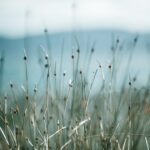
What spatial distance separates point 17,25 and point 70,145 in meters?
27.6

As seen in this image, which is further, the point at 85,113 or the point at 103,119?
the point at 103,119

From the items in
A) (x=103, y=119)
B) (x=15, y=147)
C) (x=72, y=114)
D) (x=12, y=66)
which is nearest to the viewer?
(x=15, y=147)

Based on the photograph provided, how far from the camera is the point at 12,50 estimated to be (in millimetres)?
32062

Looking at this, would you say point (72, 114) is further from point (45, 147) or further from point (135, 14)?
point (135, 14)

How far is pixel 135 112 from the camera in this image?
137 inches

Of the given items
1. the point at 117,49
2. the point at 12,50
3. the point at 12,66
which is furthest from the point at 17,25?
the point at 117,49

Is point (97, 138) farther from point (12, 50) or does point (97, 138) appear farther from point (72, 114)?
point (12, 50)

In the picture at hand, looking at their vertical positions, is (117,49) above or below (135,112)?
above

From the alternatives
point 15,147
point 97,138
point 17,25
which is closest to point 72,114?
point 97,138

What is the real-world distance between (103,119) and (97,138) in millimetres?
254

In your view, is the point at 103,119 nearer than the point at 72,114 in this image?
No

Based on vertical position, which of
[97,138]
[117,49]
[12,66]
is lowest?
[12,66]

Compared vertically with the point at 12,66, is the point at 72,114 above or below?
above

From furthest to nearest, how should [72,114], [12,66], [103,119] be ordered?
[12,66]
[103,119]
[72,114]
